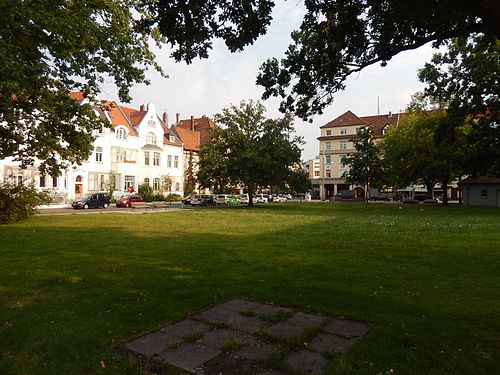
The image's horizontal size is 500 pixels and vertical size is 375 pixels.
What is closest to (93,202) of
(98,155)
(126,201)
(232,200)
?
(126,201)

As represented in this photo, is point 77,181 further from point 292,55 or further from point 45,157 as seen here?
point 292,55

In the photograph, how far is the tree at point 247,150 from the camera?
43469mm

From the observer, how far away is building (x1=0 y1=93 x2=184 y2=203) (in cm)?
4973

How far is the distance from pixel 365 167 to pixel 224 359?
130 feet

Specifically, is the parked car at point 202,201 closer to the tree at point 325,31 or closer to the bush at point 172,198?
the bush at point 172,198

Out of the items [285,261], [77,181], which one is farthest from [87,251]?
[77,181]

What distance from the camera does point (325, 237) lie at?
15.6m

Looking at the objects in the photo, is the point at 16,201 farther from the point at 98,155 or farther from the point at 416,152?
the point at 416,152

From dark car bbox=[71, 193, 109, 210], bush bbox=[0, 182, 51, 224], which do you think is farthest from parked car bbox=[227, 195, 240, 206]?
bush bbox=[0, 182, 51, 224]

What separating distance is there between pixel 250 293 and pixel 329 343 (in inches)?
96.2

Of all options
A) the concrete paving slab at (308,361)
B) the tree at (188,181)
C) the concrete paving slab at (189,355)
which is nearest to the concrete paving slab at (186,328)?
the concrete paving slab at (189,355)

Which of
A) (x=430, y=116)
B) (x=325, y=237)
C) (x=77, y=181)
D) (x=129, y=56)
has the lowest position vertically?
(x=325, y=237)

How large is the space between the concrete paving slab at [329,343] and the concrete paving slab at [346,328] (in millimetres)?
156

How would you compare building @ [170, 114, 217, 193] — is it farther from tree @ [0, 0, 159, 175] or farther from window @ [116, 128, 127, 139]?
tree @ [0, 0, 159, 175]
